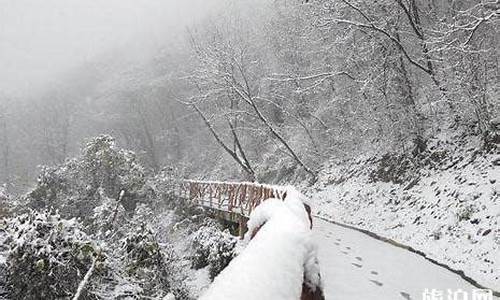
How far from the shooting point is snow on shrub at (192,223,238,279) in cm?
1182

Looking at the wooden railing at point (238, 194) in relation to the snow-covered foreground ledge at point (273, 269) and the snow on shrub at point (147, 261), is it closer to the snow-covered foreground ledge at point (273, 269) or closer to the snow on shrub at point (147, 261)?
the snow on shrub at point (147, 261)

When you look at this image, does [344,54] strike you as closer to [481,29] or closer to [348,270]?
[481,29]

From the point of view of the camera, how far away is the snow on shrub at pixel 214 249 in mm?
11820

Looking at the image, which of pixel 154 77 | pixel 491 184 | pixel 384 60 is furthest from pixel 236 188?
pixel 154 77

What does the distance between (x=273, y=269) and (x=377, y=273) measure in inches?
241

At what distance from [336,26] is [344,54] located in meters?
2.65

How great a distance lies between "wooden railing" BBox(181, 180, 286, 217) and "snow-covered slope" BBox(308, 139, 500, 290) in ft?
11.5

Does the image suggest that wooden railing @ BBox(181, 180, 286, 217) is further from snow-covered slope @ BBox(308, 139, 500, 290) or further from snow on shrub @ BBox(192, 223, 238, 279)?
snow-covered slope @ BBox(308, 139, 500, 290)

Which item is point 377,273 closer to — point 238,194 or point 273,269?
point 273,269

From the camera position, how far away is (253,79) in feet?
98.6

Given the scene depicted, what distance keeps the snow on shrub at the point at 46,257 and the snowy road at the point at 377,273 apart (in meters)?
3.85

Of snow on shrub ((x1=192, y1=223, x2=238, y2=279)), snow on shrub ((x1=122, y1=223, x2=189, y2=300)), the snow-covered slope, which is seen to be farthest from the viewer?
snow on shrub ((x1=192, y1=223, x2=238, y2=279))

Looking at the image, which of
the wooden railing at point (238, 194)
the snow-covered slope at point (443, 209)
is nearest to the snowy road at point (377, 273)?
the snow-covered slope at point (443, 209)

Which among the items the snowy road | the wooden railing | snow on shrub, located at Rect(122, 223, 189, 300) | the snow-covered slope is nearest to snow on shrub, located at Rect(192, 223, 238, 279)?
the wooden railing
